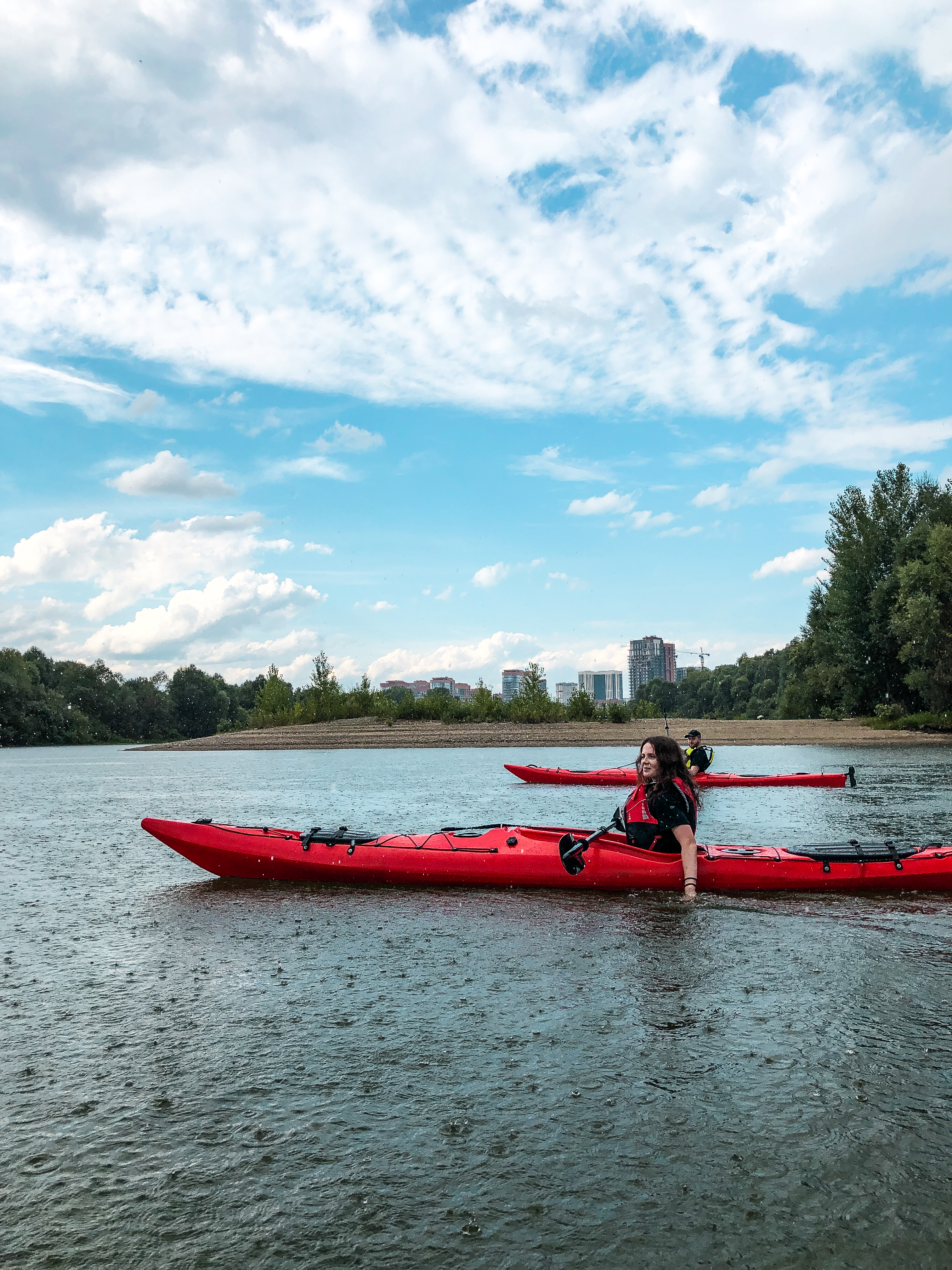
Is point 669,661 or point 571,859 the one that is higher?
point 669,661

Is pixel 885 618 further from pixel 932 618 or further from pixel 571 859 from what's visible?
pixel 571 859

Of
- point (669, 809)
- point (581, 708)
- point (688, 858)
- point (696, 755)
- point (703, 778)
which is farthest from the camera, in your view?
point (581, 708)

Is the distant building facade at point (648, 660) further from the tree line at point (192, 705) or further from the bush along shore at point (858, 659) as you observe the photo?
the bush along shore at point (858, 659)

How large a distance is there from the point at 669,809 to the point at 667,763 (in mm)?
645

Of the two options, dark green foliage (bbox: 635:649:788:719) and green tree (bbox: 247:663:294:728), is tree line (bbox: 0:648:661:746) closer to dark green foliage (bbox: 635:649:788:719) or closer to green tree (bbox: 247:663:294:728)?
green tree (bbox: 247:663:294:728)

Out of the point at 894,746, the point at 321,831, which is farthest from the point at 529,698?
the point at 321,831

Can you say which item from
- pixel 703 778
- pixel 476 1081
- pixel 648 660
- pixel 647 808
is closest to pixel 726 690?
pixel 648 660

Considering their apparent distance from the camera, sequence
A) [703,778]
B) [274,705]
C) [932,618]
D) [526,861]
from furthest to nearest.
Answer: [274,705], [932,618], [703,778], [526,861]

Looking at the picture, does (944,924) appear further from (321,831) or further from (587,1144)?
(321,831)

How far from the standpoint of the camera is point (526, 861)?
888 cm

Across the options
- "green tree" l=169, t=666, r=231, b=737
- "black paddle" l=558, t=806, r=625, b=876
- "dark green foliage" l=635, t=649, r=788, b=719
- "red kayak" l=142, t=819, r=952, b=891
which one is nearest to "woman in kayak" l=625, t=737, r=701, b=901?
"red kayak" l=142, t=819, r=952, b=891

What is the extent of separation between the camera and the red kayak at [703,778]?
18.4m

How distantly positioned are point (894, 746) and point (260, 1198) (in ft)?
116

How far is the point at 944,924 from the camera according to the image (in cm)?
727
